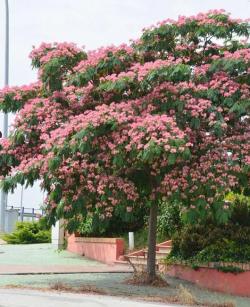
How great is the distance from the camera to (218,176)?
517 inches

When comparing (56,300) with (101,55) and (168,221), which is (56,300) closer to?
(101,55)

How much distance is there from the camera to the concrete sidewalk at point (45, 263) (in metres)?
17.7

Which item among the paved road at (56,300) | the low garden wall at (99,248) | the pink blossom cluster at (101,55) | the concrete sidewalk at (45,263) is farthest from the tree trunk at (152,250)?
the low garden wall at (99,248)

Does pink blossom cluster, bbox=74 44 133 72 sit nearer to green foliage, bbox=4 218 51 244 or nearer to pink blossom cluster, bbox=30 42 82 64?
pink blossom cluster, bbox=30 42 82 64

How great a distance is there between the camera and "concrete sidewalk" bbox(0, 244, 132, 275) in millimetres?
17703

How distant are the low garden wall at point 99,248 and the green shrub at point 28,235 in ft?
19.6

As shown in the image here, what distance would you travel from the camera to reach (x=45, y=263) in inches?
787

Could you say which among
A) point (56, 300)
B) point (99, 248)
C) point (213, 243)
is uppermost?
point (213, 243)

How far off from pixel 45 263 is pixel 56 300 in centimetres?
826

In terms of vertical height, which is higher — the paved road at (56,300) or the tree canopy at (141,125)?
the tree canopy at (141,125)

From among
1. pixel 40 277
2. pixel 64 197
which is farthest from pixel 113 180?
pixel 40 277

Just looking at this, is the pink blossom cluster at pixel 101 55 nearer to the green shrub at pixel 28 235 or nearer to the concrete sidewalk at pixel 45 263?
the concrete sidewalk at pixel 45 263

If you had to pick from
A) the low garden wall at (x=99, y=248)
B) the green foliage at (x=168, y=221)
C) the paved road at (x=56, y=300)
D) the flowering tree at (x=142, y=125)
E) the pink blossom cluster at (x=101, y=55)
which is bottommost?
the paved road at (x=56, y=300)

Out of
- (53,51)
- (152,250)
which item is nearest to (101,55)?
(53,51)
